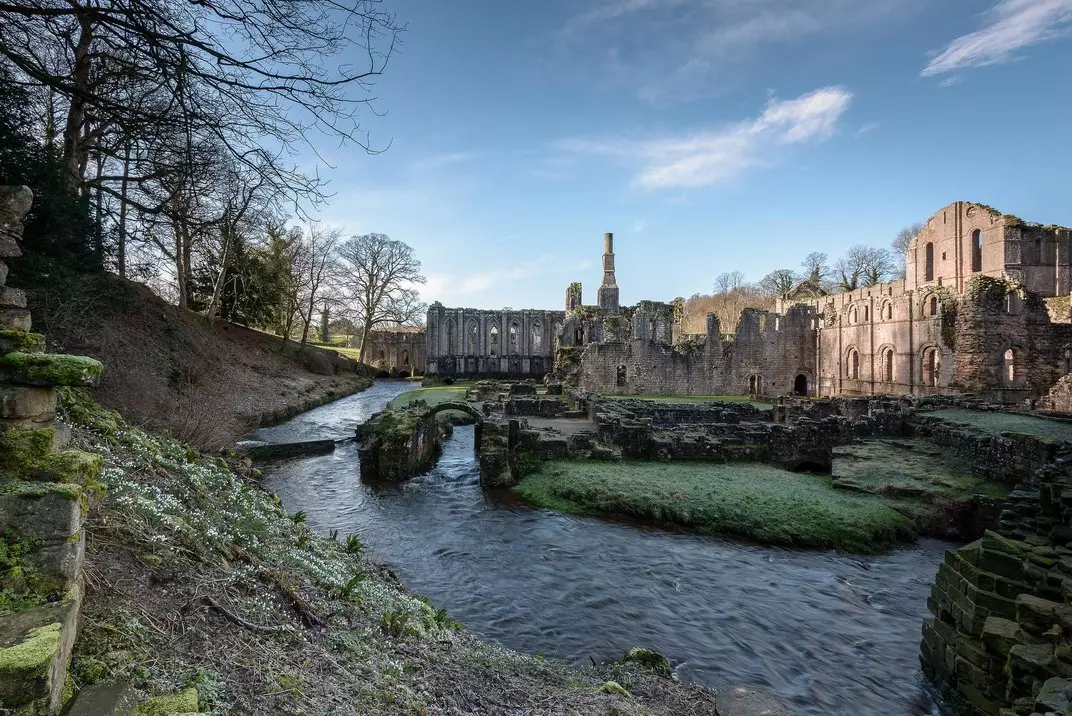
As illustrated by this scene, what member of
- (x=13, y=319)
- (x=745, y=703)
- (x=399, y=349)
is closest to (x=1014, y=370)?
(x=745, y=703)

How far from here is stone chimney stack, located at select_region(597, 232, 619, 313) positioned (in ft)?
177

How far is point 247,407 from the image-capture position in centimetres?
1994

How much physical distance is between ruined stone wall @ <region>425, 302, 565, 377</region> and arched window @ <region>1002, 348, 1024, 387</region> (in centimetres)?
3383

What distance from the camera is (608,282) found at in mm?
54625

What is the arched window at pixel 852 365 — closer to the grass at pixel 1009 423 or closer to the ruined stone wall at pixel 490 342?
the grass at pixel 1009 423

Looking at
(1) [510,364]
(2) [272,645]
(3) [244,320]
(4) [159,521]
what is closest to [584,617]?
(2) [272,645]

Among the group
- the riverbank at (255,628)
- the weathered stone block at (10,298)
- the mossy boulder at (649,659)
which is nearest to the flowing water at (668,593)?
the mossy boulder at (649,659)

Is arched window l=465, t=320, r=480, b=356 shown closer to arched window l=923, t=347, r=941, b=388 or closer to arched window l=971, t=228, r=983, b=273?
arched window l=923, t=347, r=941, b=388

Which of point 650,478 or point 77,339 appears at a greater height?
point 77,339

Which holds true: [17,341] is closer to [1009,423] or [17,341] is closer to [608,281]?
[1009,423]

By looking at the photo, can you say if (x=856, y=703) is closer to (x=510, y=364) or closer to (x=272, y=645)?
(x=272, y=645)

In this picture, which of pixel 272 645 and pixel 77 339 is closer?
pixel 272 645

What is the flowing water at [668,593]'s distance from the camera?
5672 millimetres

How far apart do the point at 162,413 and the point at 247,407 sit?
829 cm
